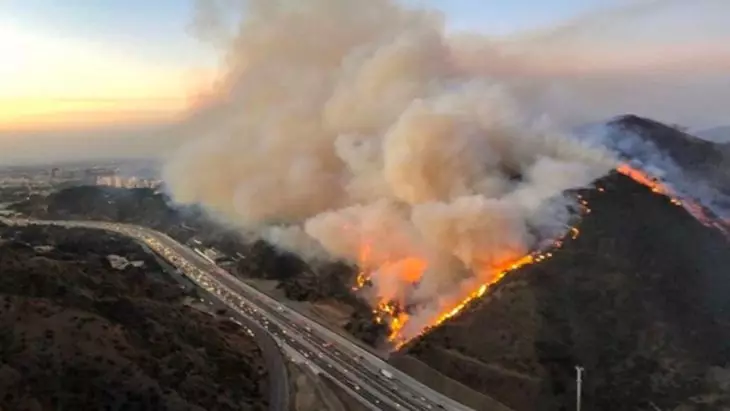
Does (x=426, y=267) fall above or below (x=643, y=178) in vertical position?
below

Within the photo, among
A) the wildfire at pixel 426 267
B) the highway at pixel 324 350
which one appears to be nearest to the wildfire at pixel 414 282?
the wildfire at pixel 426 267

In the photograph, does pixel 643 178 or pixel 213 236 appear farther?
pixel 213 236

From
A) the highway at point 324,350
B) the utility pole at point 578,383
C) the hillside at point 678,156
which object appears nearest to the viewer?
the utility pole at point 578,383

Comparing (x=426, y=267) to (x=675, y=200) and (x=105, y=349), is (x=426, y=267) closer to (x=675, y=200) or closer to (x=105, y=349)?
(x=675, y=200)

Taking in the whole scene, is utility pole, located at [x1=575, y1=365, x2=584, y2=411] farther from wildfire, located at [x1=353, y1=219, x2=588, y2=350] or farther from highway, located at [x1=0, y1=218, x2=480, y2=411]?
wildfire, located at [x1=353, y1=219, x2=588, y2=350]

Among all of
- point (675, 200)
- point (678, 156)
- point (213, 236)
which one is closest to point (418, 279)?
point (675, 200)

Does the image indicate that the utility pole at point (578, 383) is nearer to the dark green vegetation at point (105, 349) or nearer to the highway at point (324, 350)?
the highway at point (324, 350)
